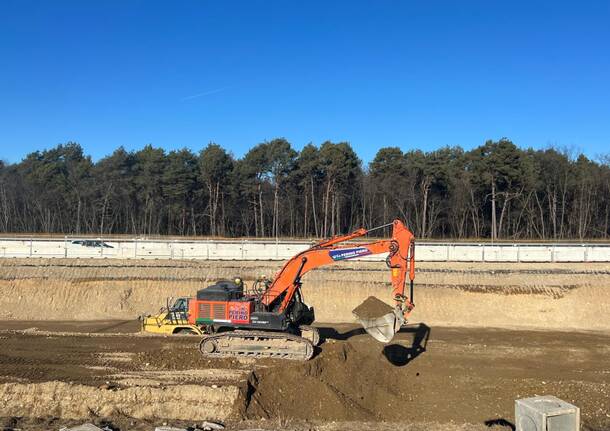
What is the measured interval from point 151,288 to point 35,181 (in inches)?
1811

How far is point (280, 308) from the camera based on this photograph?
51.0 feet

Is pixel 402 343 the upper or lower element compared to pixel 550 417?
lower

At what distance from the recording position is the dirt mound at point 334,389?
11391 mm

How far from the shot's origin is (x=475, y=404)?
1233 centimetres

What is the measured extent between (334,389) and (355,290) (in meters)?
13.6

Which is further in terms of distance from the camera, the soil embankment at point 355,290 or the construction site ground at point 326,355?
the soil embankment at point 355,290

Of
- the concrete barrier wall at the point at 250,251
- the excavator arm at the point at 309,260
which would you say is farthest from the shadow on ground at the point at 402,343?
the concrete barrier wall at the point at 250,251

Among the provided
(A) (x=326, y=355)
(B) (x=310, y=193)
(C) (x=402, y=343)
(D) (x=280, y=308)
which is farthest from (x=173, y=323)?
(B) (x=310, y=193)

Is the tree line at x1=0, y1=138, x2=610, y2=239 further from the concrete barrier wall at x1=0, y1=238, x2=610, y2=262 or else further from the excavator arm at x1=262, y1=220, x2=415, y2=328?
the excavator arm at x1=262, y1=220, x2=415, y2=328

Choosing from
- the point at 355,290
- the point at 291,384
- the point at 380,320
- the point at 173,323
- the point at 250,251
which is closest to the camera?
the point at 291,384

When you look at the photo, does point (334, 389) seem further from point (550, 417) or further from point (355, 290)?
point (355, 290)

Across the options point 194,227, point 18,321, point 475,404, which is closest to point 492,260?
point 475,404

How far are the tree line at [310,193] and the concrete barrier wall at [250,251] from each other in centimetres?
2551

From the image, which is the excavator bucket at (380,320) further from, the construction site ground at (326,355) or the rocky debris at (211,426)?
the rocky debris at (211,426)
